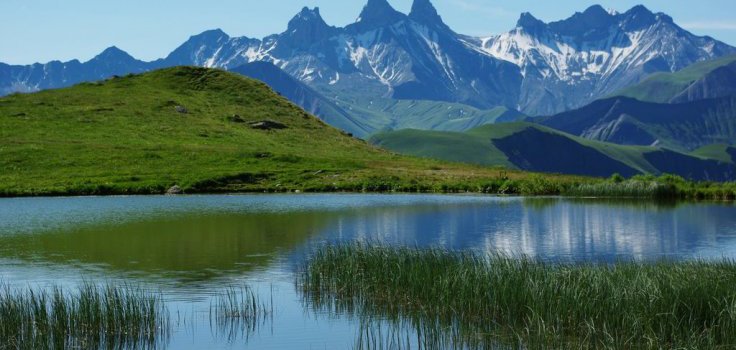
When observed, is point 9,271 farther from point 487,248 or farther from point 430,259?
point 487,248

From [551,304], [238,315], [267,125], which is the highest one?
[267,125]

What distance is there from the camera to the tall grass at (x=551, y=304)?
23.7 meters

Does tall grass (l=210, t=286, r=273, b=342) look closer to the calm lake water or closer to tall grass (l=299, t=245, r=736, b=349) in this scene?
the calm lake water

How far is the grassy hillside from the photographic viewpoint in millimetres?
108425

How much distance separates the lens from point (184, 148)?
128m

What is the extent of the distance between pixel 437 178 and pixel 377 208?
3918 centimetres

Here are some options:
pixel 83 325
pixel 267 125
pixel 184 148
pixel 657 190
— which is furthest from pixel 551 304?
pixel 267 125

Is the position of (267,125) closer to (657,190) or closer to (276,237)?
(657,190)

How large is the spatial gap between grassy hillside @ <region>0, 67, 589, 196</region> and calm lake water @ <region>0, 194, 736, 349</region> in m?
15.0

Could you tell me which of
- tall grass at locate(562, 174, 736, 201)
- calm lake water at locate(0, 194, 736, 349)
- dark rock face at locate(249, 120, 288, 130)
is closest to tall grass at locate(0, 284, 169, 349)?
calm lake water at locate(0, 194, 736, 349)

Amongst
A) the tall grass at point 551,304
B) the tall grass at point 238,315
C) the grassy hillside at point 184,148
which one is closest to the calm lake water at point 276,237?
the tall grass at point 238,315

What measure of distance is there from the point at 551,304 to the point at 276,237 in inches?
1252

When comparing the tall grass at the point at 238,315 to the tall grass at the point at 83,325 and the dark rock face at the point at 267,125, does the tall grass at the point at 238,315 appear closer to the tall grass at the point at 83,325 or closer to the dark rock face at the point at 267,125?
the tall grass at the point at 83,325

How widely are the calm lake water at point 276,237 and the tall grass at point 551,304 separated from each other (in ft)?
9.10
